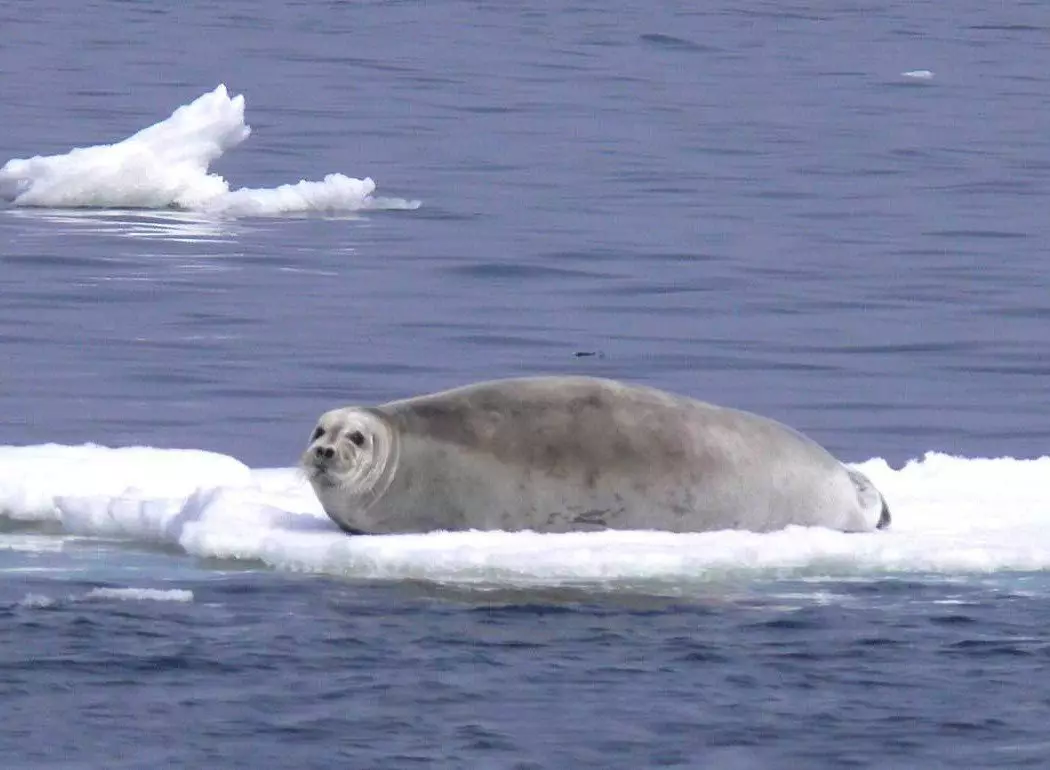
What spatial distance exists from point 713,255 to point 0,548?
11141 millimetres

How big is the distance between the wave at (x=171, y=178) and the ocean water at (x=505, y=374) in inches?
1.5

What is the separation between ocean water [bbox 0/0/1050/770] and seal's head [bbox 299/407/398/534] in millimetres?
154

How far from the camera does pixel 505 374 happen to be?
13852mm

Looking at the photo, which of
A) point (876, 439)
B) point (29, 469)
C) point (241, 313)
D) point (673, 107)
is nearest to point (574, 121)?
point (673, 107)

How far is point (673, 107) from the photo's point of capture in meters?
31.1

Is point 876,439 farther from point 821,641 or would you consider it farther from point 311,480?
point 821,641

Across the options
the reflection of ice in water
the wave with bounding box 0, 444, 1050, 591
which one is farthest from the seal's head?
the reflection of ice in water

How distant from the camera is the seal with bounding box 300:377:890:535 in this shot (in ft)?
28.6

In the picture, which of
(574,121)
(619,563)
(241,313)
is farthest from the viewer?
(574,121)

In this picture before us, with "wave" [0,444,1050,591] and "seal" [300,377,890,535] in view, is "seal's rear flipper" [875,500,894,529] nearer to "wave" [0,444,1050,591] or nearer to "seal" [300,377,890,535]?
"wave" [0,444,1050,591]

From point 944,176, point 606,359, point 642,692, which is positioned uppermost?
point 944,176

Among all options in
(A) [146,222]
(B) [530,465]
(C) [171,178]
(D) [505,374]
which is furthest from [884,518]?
(C) [171,178]

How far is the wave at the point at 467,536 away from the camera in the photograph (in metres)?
8.16

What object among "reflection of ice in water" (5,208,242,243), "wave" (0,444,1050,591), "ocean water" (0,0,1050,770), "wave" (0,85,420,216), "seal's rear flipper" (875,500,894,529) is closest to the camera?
"ocean water" (0,0,1050,770)
